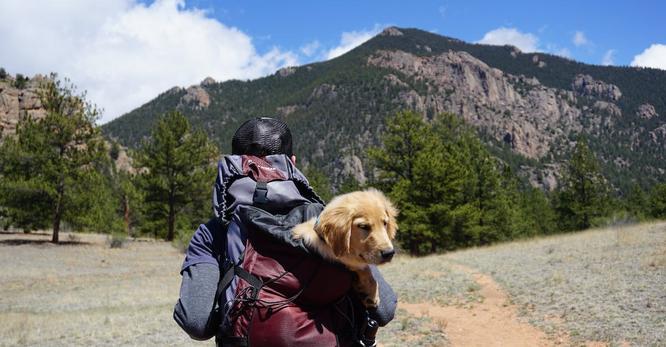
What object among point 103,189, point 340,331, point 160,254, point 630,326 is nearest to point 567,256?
point 630,326

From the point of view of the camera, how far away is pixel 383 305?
217 cm

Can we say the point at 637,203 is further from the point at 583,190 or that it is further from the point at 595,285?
the point at 595,285

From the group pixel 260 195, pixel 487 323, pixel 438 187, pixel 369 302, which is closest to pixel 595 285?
pixel 487 323

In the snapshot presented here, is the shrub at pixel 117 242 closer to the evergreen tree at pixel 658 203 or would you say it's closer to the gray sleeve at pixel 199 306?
the gray sleeve at pixel 199 306

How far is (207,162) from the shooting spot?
37.2m

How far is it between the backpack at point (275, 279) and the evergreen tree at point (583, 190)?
135 feet

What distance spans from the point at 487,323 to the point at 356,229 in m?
9.74

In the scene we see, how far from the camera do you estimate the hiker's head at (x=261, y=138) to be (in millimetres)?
2367

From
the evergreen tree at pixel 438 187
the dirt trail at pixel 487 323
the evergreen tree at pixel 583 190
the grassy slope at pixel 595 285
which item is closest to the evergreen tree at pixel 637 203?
the evergreen tree at pixel 583 190

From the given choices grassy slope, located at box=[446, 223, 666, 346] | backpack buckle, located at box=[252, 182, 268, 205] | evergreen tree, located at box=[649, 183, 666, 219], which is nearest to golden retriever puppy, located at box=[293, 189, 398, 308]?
backpack buckle, located at box=[252, 182, 268, 205]

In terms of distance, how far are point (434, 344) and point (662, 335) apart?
3571 mm

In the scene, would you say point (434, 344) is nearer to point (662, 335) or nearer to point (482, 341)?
point (482, 341)

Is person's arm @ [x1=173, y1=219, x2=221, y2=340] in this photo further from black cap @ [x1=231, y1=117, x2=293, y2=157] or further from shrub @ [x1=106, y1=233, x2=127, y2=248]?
shrub @ [x1=106, y1=233, x2=127, y2=248]

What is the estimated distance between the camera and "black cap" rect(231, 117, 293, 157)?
2367 millimetres
